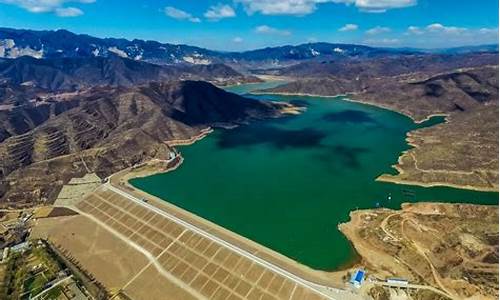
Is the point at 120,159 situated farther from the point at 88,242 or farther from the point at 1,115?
the point at 1,115

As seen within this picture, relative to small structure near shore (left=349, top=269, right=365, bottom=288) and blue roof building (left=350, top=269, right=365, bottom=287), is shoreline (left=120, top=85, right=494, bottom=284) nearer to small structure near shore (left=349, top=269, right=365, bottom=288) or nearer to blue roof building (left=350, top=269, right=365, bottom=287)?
blue roof building (left=350, top=269, right=365, bottom=287)

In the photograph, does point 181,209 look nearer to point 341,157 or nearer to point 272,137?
point 341,157

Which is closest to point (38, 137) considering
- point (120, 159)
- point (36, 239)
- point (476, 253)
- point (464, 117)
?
point (120, 159)

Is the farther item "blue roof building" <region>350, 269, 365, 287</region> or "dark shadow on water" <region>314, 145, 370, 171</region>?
"dark shadow on water" <region>314, 145, 370, 171</region>

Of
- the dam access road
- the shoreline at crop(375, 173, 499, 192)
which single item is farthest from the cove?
the dam access road

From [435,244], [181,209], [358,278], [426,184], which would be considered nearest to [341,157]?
[426,184]

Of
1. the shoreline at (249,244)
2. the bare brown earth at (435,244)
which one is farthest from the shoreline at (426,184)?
the shoreline at (249,244)
